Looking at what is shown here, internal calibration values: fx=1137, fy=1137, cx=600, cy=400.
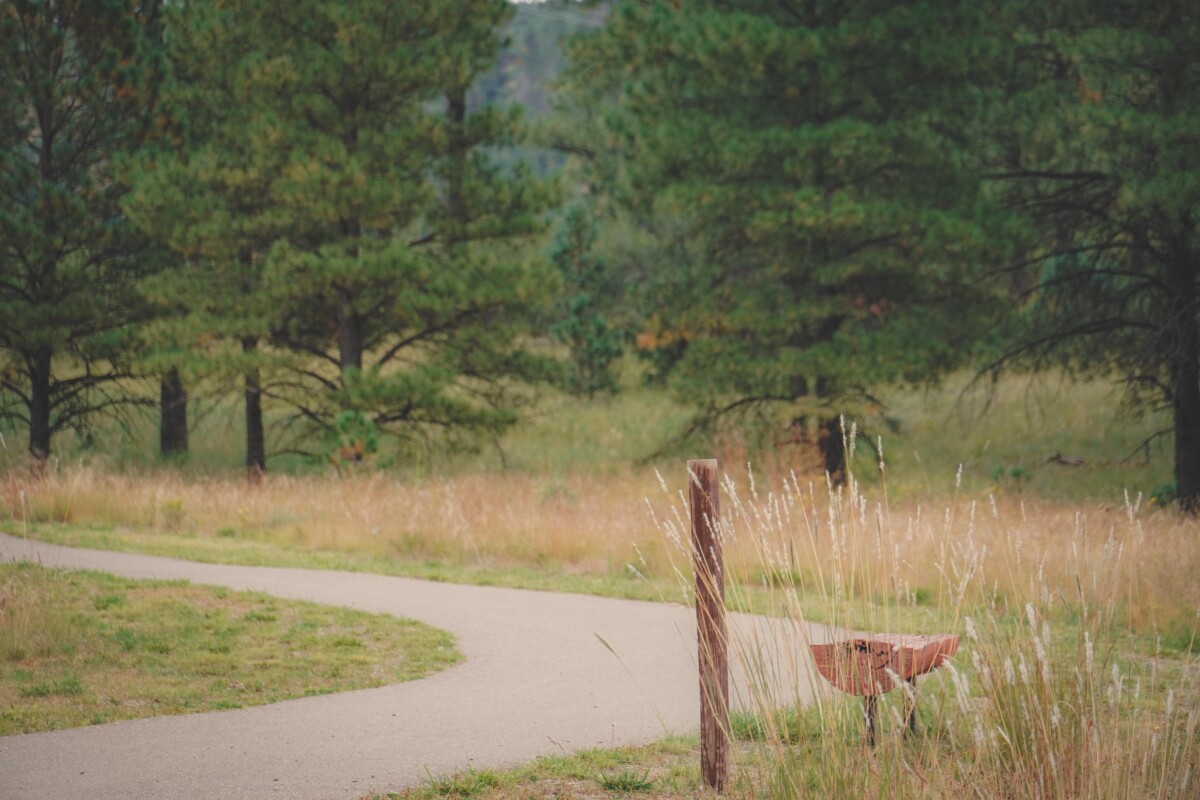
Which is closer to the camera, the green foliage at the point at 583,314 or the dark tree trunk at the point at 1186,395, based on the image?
the dark tree trunk at the point at 1186,395

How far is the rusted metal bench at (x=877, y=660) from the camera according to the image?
5004mm

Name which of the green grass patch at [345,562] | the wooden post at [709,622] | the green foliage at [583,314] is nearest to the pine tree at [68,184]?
the green grass patch at [345,562]

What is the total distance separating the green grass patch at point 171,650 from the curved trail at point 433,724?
11.7 inches

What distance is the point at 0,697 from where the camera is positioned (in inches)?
272

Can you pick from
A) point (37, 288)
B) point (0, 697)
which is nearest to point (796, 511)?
point (0, 697)

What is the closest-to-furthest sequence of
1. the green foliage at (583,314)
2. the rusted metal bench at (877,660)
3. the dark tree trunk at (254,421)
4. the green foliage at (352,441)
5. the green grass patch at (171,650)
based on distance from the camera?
A: 1. the rusted metal bench at (877,660)
2. the green grass patch at (171,650)
3. the green foliage at (352,441)
4. the dark tree trunk at (254,421)
5. the green foliage at (583,314)

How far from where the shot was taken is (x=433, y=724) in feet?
21.3

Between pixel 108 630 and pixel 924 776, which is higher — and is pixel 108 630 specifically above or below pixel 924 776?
below

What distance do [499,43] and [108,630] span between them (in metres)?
13.8

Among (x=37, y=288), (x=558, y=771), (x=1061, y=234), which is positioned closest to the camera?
(x=558, y=771)

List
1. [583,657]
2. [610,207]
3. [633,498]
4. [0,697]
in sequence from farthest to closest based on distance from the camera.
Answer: [610,207]
[633,498]
[583,657]
[0,697]

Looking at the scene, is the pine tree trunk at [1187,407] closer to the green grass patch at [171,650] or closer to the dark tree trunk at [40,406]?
the green grass patch at [171,650]

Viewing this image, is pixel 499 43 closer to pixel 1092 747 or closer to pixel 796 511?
pixel 796 511

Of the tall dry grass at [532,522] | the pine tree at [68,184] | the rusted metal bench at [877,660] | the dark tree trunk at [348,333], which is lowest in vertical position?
the tall dry grass at [532,522]
